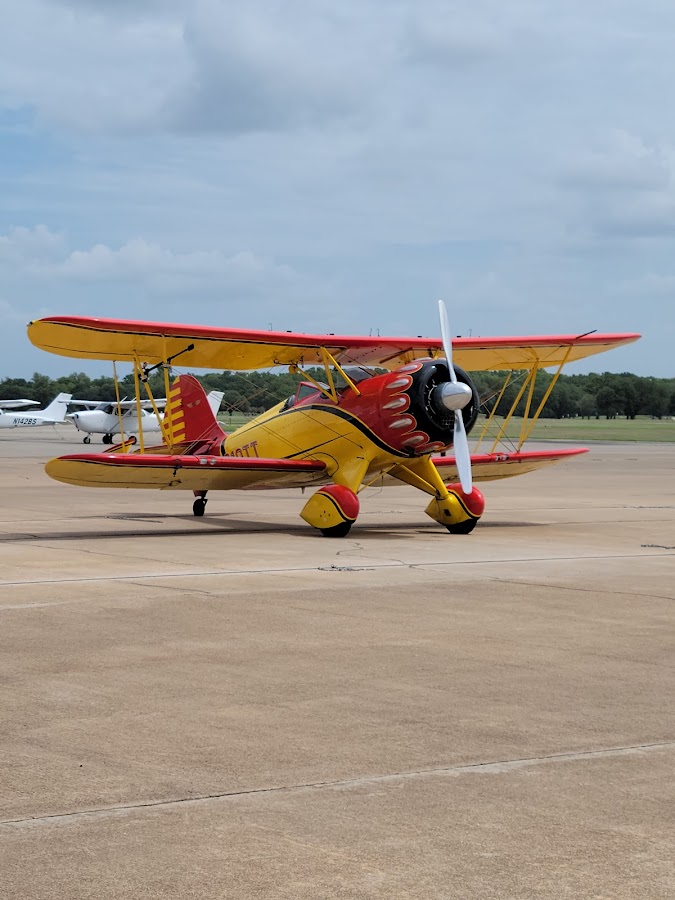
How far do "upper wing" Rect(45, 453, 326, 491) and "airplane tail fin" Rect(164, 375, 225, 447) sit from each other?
350 centimetres

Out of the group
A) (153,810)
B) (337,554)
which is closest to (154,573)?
(337,554)

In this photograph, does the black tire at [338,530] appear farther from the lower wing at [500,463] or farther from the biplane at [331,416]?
the lower wing at [500,463]

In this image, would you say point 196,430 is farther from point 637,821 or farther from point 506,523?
point 637,821

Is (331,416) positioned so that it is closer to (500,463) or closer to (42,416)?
(500,463)

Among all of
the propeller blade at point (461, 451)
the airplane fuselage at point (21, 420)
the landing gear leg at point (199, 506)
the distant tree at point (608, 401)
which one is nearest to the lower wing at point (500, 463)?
Result: the propeller blade at point (461, 451)

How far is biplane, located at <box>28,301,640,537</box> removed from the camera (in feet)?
54.2

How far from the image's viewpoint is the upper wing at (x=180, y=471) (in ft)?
52.5

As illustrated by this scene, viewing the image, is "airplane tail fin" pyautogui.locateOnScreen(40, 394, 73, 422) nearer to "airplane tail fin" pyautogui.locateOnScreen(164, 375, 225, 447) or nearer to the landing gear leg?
"airplane tail fin" pyautogui.locateOnScreen(164, 375, 225, 447)

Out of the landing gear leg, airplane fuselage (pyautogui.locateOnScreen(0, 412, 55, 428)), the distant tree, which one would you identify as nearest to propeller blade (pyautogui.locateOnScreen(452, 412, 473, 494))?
the landing gear leg

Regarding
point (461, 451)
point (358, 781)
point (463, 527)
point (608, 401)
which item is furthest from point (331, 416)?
point (608, 401)

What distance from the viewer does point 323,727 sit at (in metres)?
5.98

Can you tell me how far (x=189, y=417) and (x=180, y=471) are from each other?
4.79 m

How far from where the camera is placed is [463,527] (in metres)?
17.6

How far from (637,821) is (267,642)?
4058mm
